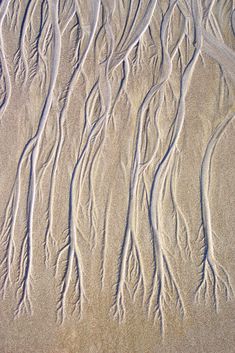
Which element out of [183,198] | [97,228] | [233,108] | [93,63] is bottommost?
[97,228]

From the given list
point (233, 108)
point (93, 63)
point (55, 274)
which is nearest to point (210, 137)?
point (233, 108)

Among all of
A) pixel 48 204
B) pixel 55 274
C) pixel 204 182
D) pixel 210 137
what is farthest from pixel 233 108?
pixel 55 274

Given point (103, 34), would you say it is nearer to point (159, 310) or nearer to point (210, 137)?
point (210, 137)

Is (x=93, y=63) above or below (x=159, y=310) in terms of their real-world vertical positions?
above

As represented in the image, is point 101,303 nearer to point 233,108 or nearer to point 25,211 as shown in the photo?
point 25,211

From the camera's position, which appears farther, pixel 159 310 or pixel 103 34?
pixel 103 34

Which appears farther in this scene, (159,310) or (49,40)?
(49,40)
